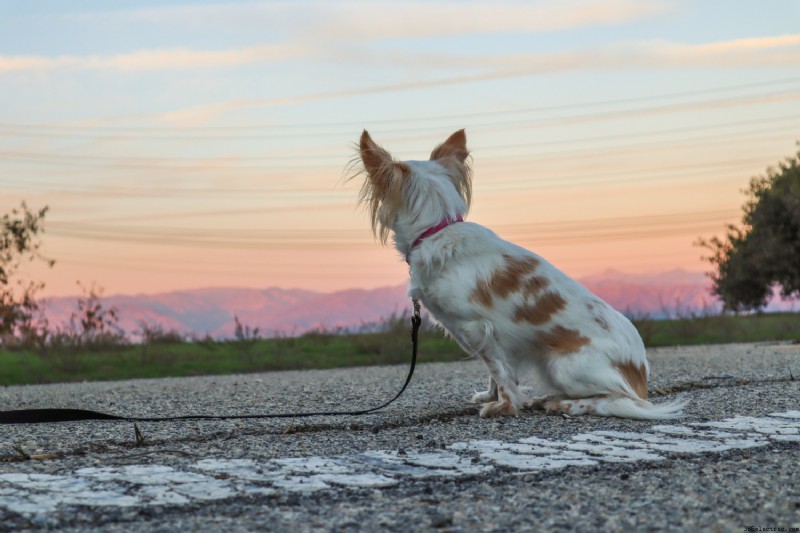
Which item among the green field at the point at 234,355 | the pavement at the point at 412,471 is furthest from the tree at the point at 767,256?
the pavement at the point at 412,471

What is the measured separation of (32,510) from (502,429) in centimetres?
353

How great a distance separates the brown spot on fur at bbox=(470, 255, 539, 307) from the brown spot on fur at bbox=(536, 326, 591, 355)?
0.43 metres

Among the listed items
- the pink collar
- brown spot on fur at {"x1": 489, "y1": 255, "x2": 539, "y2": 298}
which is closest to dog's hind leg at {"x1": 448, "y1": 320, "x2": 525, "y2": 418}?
brown spot on fur at {"x1": 489, "y1": 255, "x2": 539, "y2": 298}

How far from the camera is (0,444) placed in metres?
7.02

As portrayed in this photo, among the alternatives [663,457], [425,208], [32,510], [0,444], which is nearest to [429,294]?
[425,208]

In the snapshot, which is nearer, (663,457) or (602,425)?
(663,457)

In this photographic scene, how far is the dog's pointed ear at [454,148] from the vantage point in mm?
8422

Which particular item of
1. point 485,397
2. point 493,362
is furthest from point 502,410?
point 485,397

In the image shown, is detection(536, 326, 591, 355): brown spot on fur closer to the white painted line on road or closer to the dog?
the dog

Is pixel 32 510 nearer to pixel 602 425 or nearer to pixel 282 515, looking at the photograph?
pixel 282 515

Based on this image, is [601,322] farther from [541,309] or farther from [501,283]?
Answer: [501,283]

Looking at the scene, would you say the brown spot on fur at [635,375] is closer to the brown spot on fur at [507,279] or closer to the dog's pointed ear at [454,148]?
the brown spot on fur at [507,279]

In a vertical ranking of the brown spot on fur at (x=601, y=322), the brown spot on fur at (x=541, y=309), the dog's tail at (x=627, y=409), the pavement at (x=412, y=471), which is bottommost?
the pavement at (x=412, y=471)

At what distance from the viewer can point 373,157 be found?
26.3 feet
